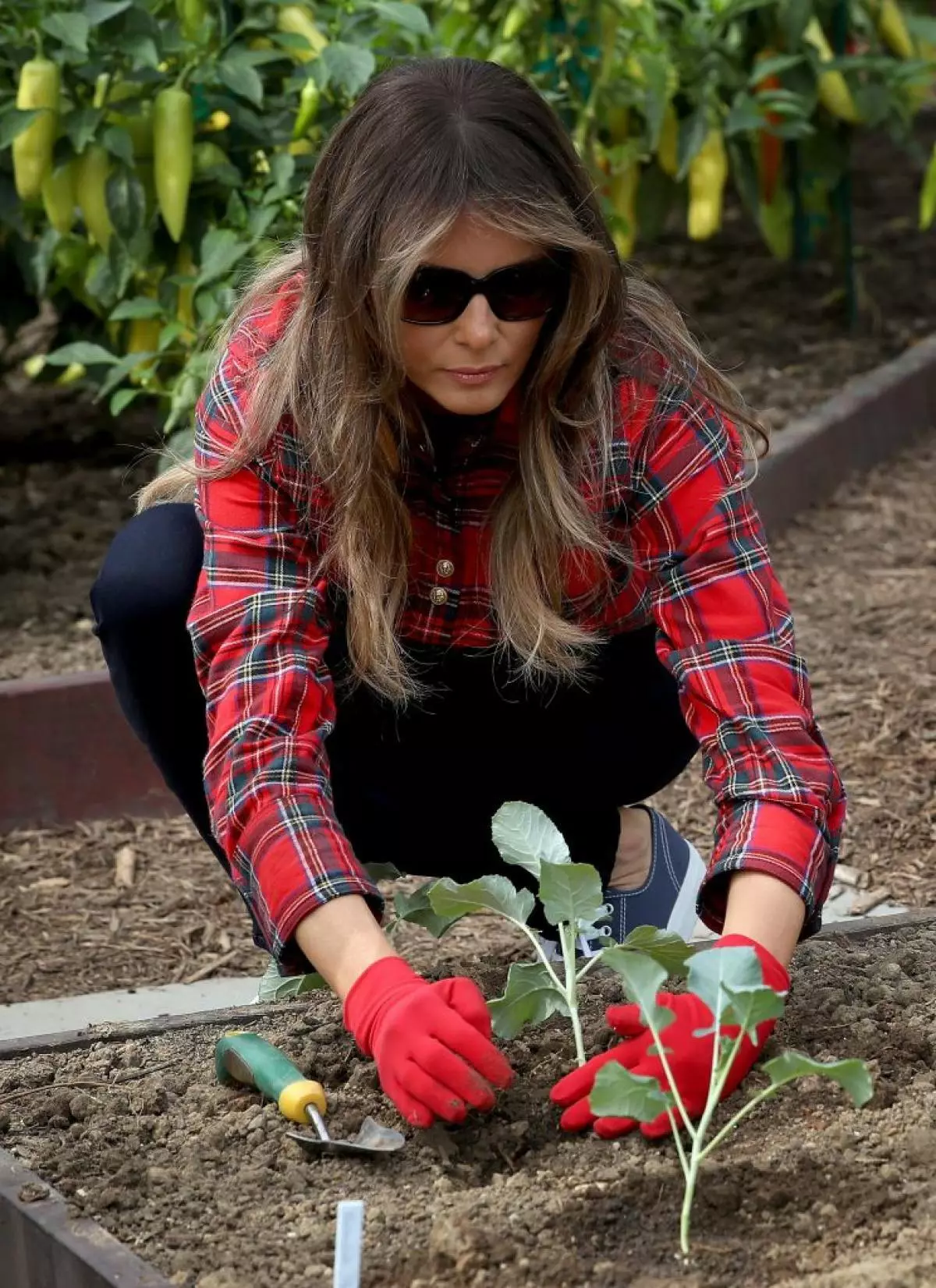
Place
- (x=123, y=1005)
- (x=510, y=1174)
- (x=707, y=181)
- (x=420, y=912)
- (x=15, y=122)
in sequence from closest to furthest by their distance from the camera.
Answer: (x=510, y=1174), (x=420, y=912), (x=123, y=1005), (x=15, y=122), (x=707, y=181)

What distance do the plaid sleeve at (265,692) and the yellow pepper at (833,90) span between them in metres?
2.63

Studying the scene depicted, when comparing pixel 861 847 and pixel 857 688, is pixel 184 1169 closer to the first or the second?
pixel 861 847

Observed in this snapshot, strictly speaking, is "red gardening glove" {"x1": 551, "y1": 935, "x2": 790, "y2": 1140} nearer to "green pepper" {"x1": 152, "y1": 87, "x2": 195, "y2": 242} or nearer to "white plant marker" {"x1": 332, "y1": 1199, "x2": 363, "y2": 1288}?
"white plant marker" {"x1": 332, "y1": 1199, "x2": 363, "y2": 1288}

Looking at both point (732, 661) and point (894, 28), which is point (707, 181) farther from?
point (732, 661)

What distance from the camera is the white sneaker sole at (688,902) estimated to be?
7.88ft

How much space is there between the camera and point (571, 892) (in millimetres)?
1724

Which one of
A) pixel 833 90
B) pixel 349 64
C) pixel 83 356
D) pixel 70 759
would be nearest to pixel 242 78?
pixel 349 64

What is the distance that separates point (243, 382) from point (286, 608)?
10.5 inches

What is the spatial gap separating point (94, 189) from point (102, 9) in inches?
13.6

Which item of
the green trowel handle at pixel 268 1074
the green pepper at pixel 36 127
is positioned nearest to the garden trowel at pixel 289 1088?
the green trowel handle at pixel 268 1074

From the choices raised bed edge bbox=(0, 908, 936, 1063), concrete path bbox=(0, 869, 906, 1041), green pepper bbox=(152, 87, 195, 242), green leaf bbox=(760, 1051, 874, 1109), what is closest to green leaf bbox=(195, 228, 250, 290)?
green pepper bbox=(152, 87, 195, 242)

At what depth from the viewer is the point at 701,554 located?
1.93 metres

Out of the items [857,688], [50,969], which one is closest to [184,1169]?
[50,969]

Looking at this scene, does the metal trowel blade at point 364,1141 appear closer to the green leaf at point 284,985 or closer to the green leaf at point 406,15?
the green leaf at point 284,985
